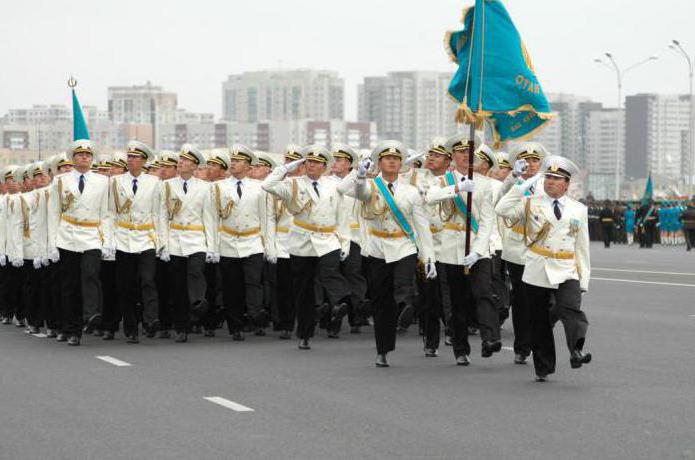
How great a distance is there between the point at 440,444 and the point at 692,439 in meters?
1.65

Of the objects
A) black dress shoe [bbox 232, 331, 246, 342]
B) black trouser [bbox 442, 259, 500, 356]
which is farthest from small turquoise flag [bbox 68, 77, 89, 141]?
black trouser [bbox 442, 259, 500, 356]

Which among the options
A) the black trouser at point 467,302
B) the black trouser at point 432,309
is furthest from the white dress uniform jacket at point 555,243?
the black trouser at point 432,309

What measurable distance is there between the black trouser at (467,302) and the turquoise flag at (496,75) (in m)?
1.60

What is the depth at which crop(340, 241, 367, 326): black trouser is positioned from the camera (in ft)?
58.1

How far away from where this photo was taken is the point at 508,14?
15.0 meters

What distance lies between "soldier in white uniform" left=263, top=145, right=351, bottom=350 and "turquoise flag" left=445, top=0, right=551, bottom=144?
189 centimetres

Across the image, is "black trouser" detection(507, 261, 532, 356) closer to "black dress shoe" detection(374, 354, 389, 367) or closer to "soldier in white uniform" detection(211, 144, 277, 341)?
"black dress shoe" detection(374, 354, 389, 367)

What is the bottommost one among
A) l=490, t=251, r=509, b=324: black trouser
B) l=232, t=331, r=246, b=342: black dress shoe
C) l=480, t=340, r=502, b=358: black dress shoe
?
l=232, t=331, r=246, b=342: black dress shoe

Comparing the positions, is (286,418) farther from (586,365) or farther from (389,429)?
(586,365)

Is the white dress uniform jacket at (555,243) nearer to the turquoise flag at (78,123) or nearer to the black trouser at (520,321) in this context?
the black trouser at (520,321)

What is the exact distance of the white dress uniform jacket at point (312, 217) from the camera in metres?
15.8

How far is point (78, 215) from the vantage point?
16188mm

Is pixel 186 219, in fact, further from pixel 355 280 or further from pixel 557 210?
pixel 557 210

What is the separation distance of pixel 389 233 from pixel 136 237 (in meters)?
3.91
